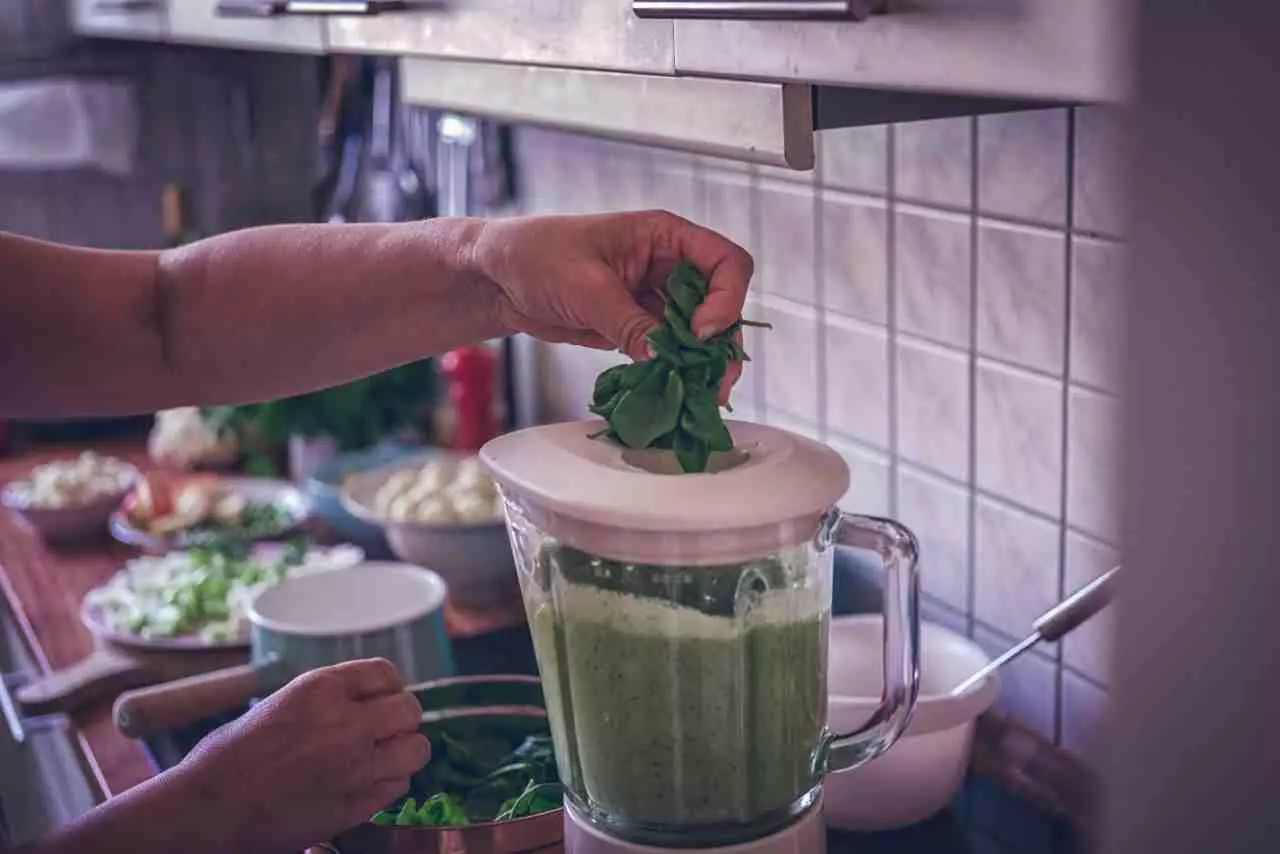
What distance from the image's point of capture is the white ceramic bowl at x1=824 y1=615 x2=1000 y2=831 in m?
0.89

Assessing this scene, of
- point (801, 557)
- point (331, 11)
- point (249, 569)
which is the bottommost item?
point (249, 569)

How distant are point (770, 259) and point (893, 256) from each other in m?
0.19

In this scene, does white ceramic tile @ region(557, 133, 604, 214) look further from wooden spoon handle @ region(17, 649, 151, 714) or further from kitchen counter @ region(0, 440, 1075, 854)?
wooden spoon handle @ region(17, 649, 151, 714)

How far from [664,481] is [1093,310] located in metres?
0.43

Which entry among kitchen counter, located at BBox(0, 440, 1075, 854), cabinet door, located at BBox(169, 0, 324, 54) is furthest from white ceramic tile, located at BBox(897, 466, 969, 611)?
cabinet door, located at BBox(169, 0, 324, 54)

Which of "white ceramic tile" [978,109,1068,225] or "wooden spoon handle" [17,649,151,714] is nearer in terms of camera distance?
"white ceramic tile" [978,109,1068,225]

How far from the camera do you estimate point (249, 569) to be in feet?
4.83

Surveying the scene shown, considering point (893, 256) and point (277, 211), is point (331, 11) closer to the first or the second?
point (893, 256)

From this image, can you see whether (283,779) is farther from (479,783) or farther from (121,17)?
(121,17)

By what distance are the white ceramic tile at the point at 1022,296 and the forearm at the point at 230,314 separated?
0.35 meters

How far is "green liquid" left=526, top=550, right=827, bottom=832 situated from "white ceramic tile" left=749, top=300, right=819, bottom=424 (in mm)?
583

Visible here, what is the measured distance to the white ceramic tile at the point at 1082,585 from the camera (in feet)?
3.25

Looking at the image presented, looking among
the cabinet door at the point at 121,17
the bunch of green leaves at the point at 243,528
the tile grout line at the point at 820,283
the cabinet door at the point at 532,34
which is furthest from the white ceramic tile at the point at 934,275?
the cabinet door at the point at 121,17

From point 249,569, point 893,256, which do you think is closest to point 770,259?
point 893,256
